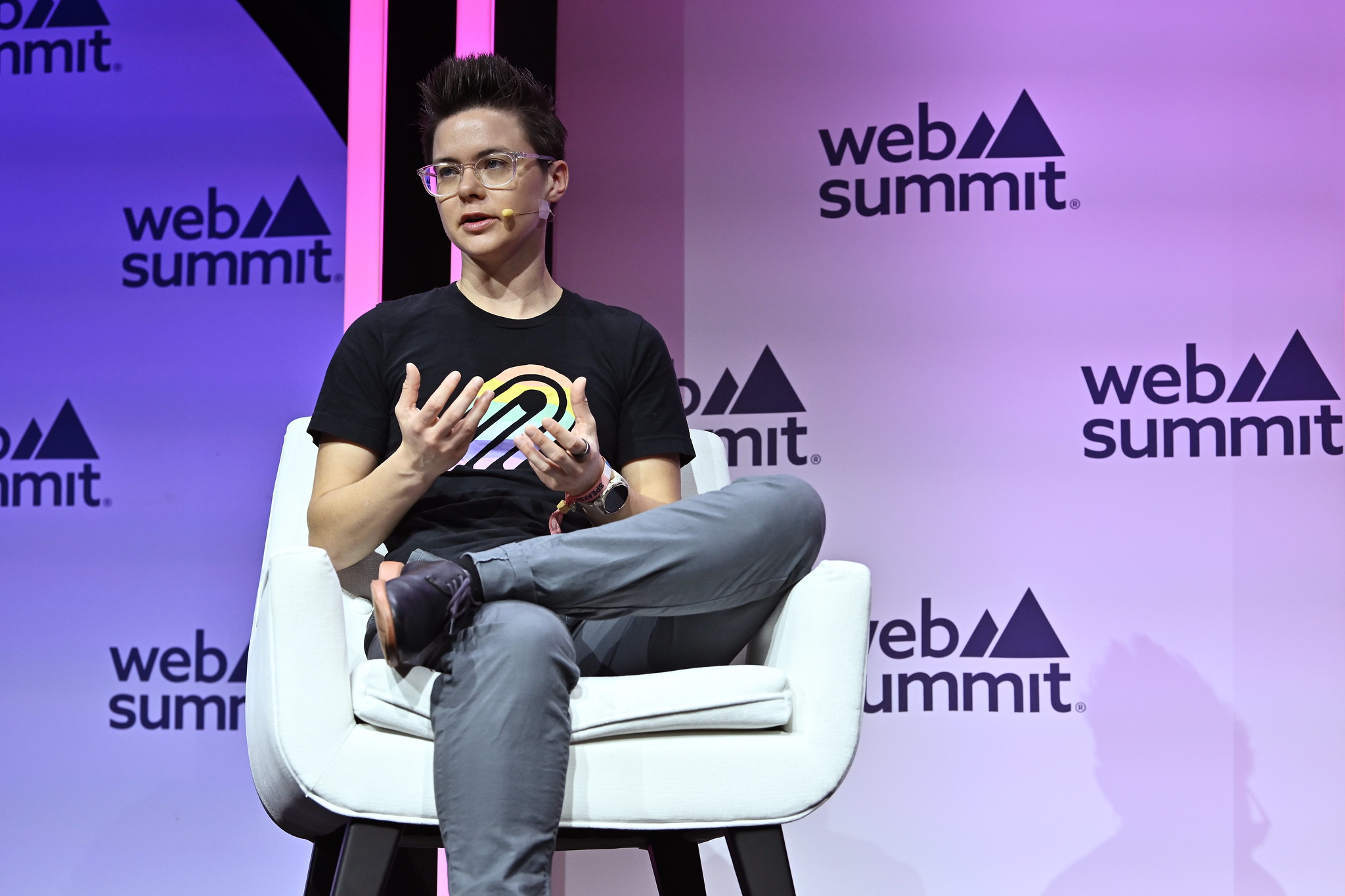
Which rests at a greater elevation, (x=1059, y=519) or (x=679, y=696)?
(x=1059, y=519)

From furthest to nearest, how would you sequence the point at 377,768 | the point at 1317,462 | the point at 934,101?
the point at 934,101 < the point at 1317,462 < the point at 377,768

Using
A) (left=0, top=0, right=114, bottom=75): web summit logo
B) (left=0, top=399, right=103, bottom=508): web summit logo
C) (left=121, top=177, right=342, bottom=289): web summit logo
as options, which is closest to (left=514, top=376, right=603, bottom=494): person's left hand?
(left=121, top=177, right=342, bottom=289): web summit logo

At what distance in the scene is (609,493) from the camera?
164 cm

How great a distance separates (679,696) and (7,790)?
6.36 ft

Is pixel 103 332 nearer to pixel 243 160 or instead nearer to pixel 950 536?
pixel 243 160

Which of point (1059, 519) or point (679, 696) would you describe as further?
point (1059, 519)

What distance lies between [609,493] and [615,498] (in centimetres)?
1

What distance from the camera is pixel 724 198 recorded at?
2771mm

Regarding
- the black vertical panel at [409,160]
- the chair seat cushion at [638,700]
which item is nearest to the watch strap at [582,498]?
the chair seat cushion at [638,700]

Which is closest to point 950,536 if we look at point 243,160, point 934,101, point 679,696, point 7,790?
point 934,101

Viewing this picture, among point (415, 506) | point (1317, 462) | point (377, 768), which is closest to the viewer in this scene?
point (377, 768)

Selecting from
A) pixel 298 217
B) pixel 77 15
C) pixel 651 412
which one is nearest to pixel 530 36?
pixel 298 217

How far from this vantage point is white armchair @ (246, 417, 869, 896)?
1433mm

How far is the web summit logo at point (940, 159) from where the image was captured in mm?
2691
